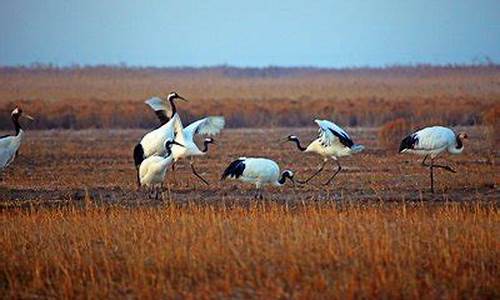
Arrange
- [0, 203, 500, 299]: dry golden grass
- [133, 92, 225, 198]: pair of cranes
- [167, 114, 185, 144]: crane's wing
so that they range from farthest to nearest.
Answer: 1. [167, 114, 185, 144]: crane's wing
2. [133, 92, 225, 198]: pair of cranes
3. [0, 203, 500, 299]: dry golden grass

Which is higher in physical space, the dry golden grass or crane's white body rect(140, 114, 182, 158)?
crane's white body rect(140, 114, 182, 158)

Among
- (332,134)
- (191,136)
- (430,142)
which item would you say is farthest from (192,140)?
(430,142)

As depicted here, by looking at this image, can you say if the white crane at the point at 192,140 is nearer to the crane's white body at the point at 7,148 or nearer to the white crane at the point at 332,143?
the white crane at the point at 332,143

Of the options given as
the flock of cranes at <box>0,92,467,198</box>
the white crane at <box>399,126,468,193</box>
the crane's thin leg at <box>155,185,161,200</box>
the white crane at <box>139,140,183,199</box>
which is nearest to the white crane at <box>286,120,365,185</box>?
the flock of cranes at <box>0,92,467,198</box>

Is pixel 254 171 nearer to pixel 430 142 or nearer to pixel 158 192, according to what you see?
pixel 158 192

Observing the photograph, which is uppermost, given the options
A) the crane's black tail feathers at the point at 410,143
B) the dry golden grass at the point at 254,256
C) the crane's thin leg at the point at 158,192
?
the crane's black tail feathers at the point at 410,143

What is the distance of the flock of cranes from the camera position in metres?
15.1

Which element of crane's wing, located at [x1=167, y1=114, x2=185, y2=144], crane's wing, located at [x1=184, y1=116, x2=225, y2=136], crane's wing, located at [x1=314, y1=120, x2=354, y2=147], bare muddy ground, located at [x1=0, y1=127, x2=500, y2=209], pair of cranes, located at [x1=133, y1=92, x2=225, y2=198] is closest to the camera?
bare muddy ground, located at [x1=0, y1=127, x2=500, y2=209]

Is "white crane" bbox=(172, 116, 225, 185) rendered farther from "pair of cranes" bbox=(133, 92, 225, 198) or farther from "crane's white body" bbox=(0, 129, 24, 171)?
"crane's white body" bbox=(0, 129, 24, 171)

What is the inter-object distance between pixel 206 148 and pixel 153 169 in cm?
198

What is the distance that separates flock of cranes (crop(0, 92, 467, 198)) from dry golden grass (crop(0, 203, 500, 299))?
2778mm

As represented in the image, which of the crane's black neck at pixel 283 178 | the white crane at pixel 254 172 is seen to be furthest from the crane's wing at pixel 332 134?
the white crane at pixel 254 172

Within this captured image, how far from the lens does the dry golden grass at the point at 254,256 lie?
8703 millimetres

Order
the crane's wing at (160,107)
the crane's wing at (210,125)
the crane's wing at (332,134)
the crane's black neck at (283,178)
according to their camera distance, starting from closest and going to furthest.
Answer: the crane's black neck at (283,178)
the crane's wing at (332,134)
the crane's wing at (160,107)
the crane's wing at (210,125)
